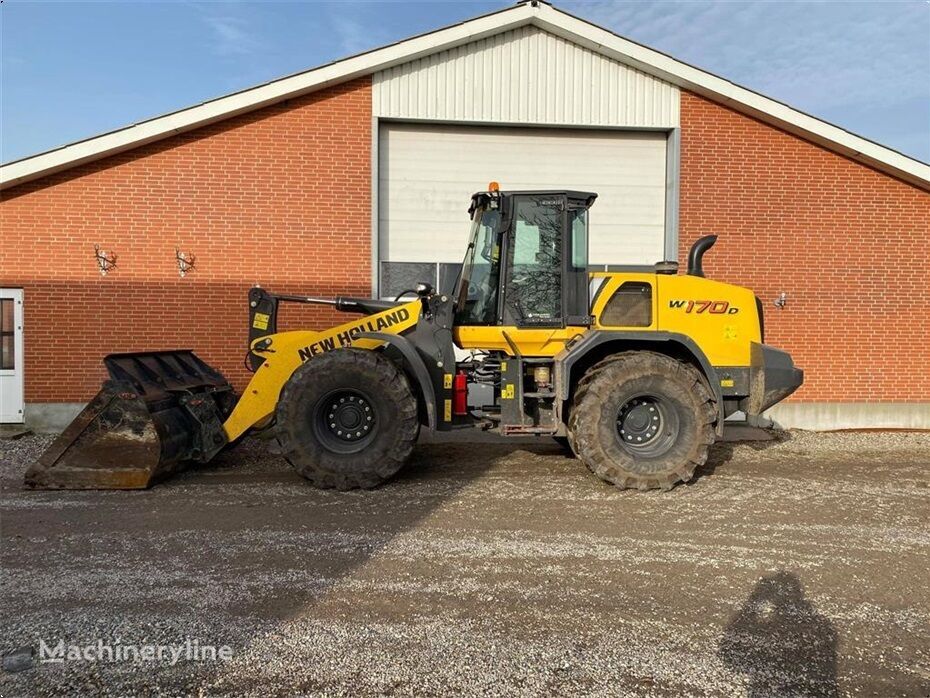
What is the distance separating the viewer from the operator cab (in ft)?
19.8

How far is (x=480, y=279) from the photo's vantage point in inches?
246

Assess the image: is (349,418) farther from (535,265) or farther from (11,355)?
(11,355)

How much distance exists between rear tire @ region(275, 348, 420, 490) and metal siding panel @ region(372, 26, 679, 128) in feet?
17.5

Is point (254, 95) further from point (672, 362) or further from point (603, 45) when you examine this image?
point (672, 362)

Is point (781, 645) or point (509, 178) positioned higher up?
point (509, 178)

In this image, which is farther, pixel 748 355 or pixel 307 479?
pixel 748 355

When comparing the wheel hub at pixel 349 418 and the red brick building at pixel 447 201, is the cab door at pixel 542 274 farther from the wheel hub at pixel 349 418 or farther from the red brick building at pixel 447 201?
the red brick building at pixel 447 201

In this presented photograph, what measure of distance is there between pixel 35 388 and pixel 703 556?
368 inches

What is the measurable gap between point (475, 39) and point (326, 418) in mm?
6740

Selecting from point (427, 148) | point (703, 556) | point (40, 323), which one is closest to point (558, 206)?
point (703, 556)

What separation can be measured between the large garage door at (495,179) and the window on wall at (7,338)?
5.52 meters

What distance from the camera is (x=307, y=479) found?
18.7ft

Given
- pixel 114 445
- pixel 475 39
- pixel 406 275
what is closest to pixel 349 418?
pixel 114 445

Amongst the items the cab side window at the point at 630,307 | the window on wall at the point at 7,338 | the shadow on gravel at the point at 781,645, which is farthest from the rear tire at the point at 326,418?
the window on wall at the point at 7,338
